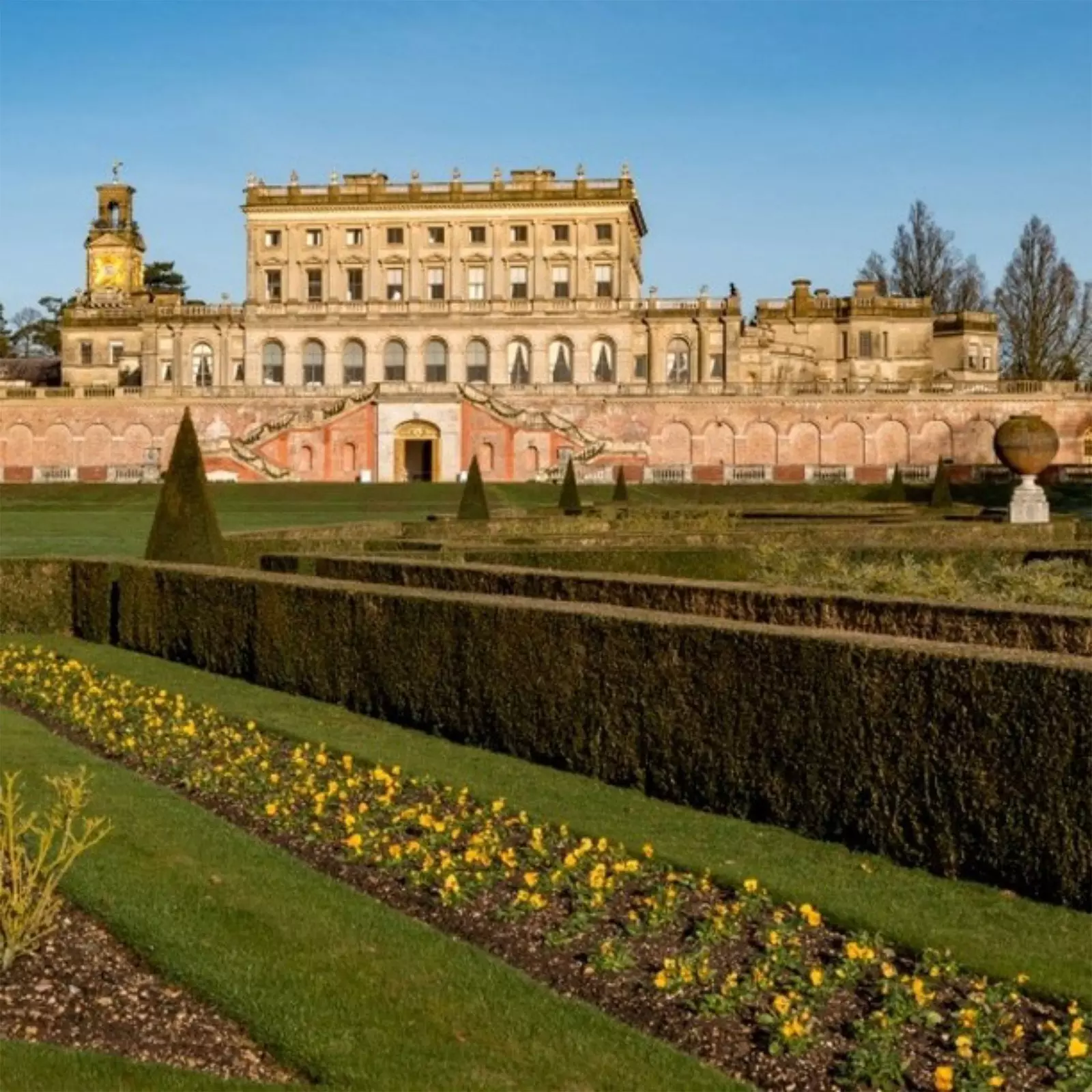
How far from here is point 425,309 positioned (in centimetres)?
7750

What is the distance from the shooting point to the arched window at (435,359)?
7719 centimetres

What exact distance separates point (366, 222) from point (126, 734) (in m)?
68.7

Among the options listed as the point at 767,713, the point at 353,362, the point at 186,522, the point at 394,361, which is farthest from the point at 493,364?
the point at 767,713

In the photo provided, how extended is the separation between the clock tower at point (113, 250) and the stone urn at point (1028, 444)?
6403cm

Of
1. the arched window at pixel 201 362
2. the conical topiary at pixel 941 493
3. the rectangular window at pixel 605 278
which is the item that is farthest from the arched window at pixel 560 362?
the conical topiary at pixel 941 493

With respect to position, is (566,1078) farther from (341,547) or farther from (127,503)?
(127,503)

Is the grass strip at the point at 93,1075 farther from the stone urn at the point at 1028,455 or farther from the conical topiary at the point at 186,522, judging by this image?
the stone urn at the point at 1028,455

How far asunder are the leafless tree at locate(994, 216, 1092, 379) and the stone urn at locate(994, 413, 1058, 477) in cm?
4697

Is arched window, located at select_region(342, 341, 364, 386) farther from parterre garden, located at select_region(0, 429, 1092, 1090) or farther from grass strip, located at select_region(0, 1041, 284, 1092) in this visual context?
grass strip, located at select_region(0, 1041, 284, 1092)

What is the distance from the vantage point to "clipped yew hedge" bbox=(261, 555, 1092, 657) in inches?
446

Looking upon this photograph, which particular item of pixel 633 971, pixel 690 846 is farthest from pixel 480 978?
pixel 690 846

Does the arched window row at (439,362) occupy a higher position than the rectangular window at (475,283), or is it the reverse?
the rectangular window at (475,283)

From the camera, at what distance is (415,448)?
71.7 meters

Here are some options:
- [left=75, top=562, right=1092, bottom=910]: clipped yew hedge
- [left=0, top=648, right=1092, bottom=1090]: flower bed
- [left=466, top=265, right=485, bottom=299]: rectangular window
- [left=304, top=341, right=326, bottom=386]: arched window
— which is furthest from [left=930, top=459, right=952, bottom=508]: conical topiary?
[left=304, top=341, right=326, bottom=386]: arched window
